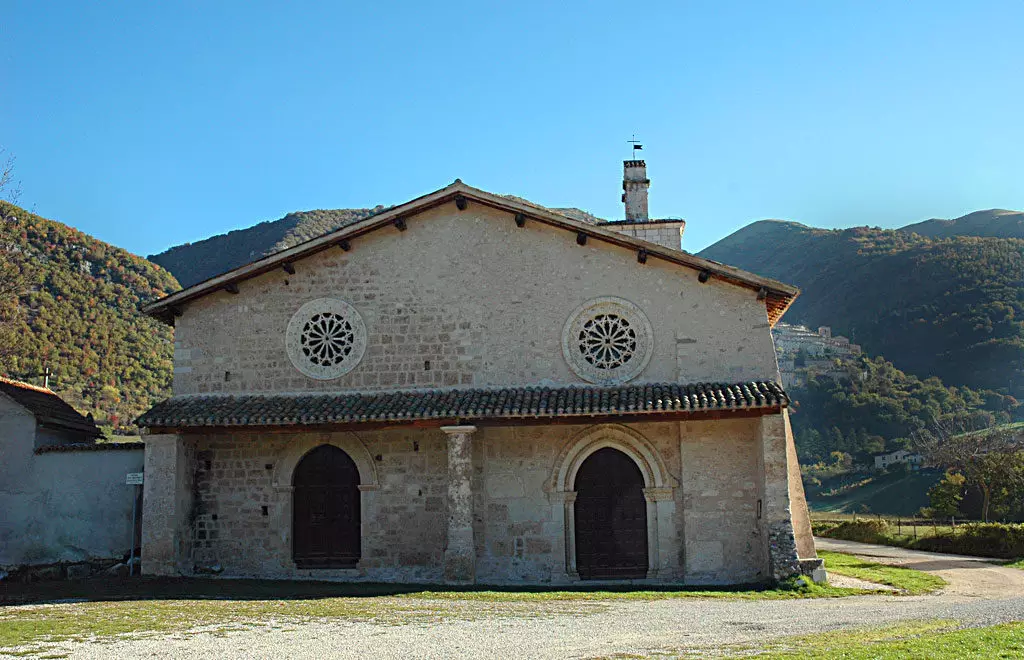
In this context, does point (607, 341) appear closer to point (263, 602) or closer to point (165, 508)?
point (263, 602)

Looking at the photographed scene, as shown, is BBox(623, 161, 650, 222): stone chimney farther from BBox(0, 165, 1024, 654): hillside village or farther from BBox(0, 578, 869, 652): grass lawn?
BBox(0, 578, 869, 652): grass lawn

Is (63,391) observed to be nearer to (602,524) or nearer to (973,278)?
(602,524)

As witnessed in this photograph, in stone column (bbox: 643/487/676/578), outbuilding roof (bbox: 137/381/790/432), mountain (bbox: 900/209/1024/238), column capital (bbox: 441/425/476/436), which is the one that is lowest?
stone column (bbox: 643/487/676/578)

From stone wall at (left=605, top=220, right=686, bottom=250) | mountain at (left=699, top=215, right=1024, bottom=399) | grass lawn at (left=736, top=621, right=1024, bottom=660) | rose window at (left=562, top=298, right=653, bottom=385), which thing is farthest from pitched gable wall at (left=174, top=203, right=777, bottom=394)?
mountain at (left=699, top=215, right=1024, bottom=399)

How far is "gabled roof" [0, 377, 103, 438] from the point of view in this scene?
18.4 metres

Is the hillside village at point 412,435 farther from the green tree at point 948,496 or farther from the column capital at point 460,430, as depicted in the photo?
the green tree at point 948,496

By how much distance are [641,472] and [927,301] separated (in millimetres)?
63073

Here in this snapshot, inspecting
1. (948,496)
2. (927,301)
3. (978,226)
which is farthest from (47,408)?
(978,226)

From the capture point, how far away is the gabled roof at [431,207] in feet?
55.9

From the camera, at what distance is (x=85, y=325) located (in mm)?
36719

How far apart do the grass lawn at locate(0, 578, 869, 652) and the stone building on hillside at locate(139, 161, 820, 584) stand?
50.5 inches

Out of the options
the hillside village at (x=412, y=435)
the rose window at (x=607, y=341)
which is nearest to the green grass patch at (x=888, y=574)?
the hillside village at (x=412, y=435)

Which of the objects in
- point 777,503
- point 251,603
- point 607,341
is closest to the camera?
point 251,603

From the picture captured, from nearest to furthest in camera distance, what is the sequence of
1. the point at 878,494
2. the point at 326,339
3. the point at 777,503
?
the point at 777,503
the point at 326,339
the point at 878,494
